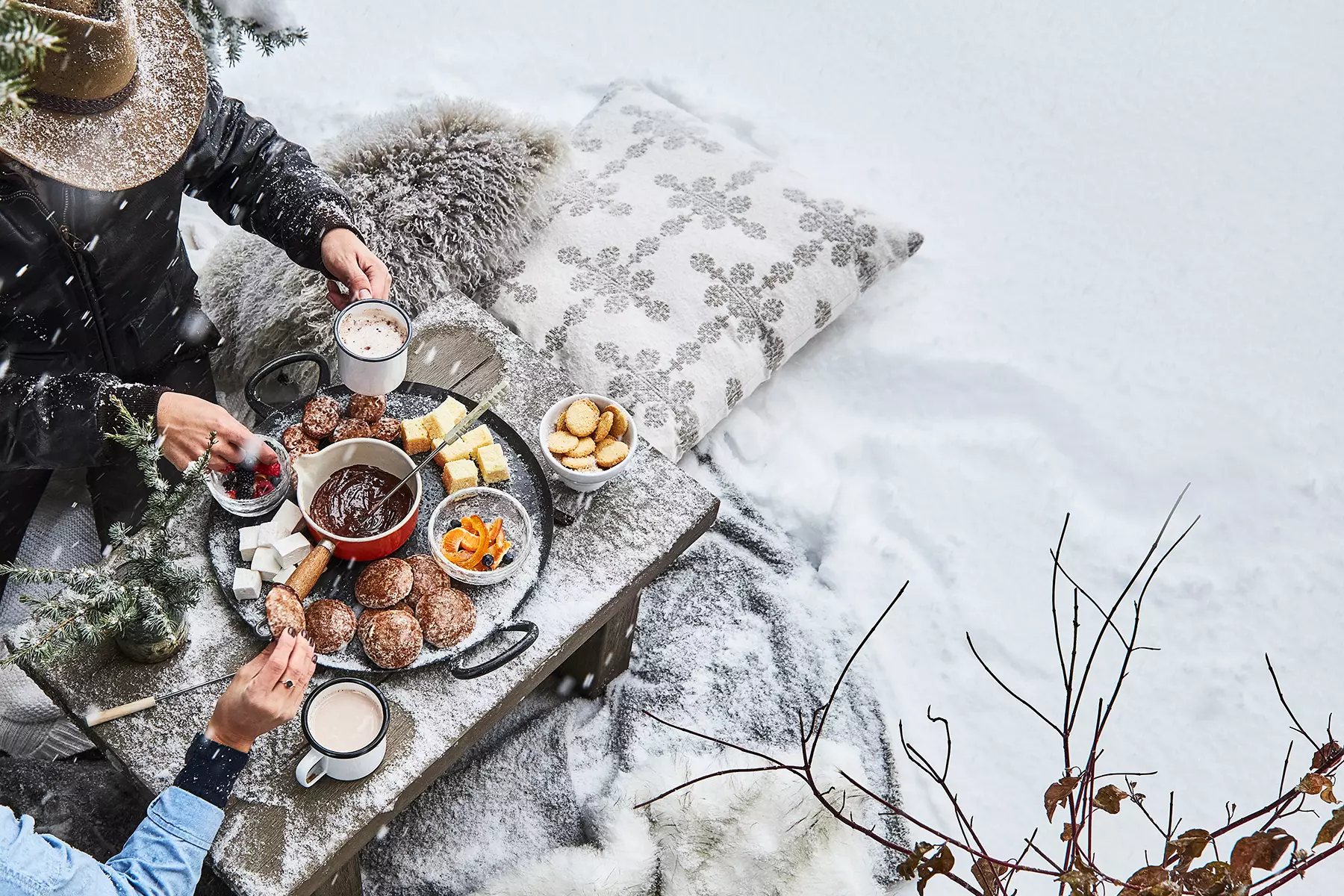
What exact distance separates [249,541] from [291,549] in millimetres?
79

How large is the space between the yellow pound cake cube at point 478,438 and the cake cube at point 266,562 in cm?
36

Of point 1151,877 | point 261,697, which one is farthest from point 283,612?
point 1151,877

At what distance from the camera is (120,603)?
130 cm

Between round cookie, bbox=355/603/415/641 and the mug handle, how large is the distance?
189mm

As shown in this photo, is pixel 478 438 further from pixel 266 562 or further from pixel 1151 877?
pixel 1151 877

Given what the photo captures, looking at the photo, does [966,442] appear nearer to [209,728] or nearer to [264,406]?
[264,406]

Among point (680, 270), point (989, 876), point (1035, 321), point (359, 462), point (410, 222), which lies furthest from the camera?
point (1035, 321)

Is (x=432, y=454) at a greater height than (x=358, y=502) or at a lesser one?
greater

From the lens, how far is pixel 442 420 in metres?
1.68

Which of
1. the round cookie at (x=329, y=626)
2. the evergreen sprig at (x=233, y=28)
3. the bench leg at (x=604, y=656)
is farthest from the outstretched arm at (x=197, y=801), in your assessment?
the evergreen sprig at (x=233, y=28)

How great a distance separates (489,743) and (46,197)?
4.45 ft

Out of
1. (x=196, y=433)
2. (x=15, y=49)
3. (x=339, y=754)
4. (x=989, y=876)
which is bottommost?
(x=339, y=754)

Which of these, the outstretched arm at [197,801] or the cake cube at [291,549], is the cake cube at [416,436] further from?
the outstretched arm at [197,801]

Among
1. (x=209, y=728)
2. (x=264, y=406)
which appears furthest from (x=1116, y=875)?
(x=264, y=406)
